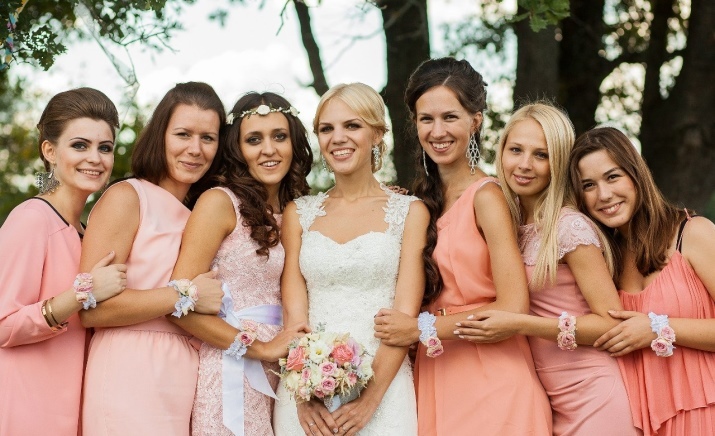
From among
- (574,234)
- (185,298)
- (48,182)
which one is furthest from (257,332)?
(574,234)

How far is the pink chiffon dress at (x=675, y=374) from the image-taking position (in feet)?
15.2

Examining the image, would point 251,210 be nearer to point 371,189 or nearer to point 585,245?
point 371,189

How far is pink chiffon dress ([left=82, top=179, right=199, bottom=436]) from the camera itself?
4.50m

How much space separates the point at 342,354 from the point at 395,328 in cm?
48

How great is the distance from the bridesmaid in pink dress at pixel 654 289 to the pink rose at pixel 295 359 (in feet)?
5.49

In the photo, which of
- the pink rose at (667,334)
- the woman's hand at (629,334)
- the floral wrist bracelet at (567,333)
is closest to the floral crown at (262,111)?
the floral wrist bracelet at (567,333)

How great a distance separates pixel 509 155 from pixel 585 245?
0.72 metres

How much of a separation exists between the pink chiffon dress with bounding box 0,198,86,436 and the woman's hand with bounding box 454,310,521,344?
7.02ft

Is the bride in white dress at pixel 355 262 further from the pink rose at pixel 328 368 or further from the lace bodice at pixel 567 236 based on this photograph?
the lace bodice at pixel 567 236

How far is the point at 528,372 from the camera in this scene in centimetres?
478

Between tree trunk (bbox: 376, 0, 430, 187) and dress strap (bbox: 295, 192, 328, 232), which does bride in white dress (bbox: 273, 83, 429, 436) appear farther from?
tree trunk (bbox: 376, 0, 430, 187)

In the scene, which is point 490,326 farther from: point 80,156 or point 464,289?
point 80,156

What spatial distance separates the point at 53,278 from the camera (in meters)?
4.59

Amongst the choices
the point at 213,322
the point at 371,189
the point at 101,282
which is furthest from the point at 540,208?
the point at 101,282
